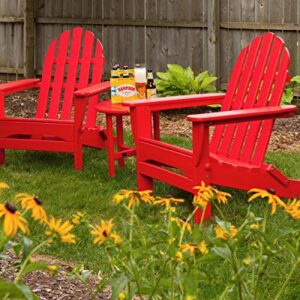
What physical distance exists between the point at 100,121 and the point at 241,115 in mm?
4414

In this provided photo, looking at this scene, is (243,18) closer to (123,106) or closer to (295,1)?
(295,1)

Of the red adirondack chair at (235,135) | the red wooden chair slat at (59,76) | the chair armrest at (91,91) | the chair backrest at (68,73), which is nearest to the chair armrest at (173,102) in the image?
the red adirondack chair at (235,135)

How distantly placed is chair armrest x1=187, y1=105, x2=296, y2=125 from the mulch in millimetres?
1245

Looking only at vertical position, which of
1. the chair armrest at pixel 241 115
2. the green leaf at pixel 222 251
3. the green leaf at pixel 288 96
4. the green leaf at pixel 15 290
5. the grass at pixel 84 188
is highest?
the chair armrest at pixel 241 115

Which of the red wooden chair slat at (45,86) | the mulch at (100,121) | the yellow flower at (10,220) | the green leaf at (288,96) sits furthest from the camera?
the green leaf at (288,96)

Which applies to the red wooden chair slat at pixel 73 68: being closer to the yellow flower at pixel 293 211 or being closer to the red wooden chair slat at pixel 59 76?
the red wooden chair slat at pixel 59 76

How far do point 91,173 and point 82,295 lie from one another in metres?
3.21

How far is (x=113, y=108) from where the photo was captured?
23.1 feet

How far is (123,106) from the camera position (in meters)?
7.11

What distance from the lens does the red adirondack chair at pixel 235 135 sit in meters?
5.64

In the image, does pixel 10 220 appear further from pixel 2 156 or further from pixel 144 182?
pixel 2 156

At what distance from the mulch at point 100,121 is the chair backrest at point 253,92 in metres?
1.74

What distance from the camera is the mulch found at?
407 centimetres

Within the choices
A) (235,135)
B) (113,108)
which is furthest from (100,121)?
(235,135)
